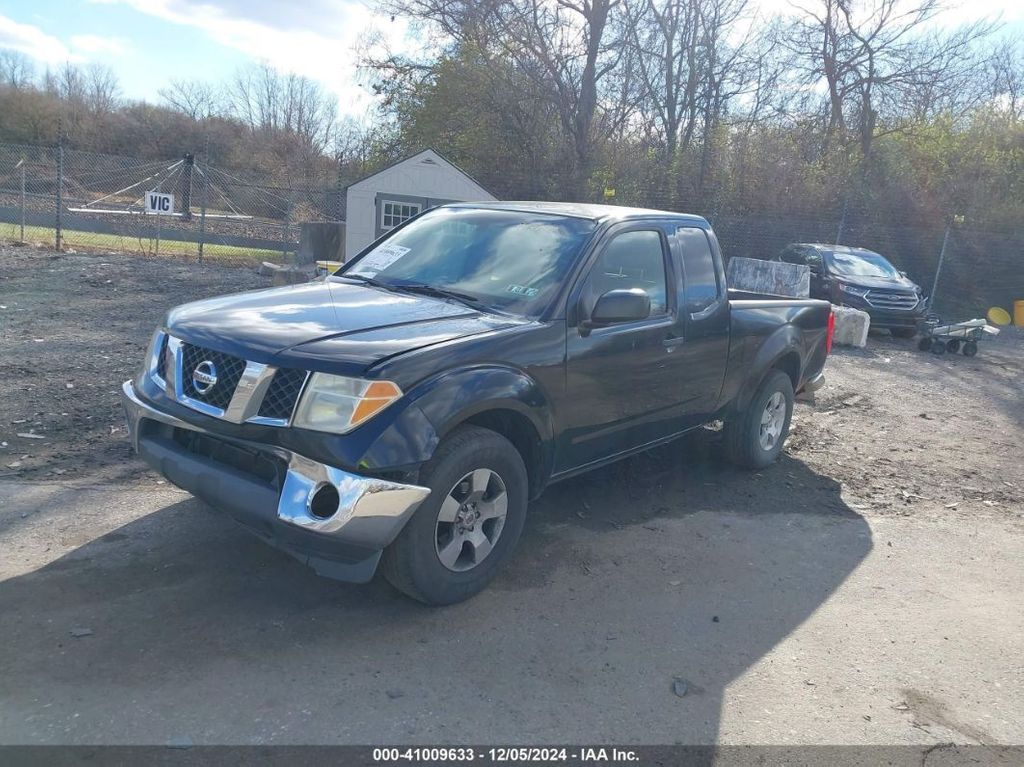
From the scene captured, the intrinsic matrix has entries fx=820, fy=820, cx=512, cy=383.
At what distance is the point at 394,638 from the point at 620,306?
78.8 inches

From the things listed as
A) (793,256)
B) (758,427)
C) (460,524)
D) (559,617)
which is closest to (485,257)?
(460,524)

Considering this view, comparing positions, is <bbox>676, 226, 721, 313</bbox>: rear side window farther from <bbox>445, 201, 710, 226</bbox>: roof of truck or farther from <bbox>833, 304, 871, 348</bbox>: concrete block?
<bbox>833, 304, 871, 348</bbox>: concrete block

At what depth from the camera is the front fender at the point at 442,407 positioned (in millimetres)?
3439

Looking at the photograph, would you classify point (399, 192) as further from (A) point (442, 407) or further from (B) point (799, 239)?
(A) point (442, 407)

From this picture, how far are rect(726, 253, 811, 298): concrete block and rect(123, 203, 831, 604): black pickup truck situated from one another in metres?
10.3

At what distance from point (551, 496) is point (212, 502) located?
2536 millimetres

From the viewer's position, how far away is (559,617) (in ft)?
13.0

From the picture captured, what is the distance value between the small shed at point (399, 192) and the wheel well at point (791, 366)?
1249cm

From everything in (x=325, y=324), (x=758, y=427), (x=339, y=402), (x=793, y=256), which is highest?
(x=793, y=256)

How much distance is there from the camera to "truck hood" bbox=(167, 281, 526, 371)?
3553 millimetres

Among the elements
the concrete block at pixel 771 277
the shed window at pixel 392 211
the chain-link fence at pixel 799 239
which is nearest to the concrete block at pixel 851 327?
the concrete block at pixel 771 277

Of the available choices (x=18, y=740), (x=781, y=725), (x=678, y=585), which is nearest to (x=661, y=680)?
(x=781, y=725)

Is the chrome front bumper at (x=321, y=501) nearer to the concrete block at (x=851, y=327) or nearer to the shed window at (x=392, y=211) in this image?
the concrete block at (x=851, y=327)

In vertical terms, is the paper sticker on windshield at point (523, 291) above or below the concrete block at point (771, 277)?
below
